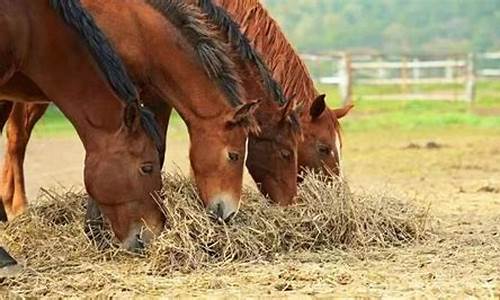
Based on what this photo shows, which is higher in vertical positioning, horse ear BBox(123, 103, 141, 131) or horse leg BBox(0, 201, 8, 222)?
horse ear BBox(123, 103, 141, 131)

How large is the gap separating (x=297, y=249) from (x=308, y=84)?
181 centimetres

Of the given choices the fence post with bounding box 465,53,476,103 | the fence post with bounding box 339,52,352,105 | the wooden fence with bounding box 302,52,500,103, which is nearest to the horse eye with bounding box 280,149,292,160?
the fence post with bounding box 339,52,352,105

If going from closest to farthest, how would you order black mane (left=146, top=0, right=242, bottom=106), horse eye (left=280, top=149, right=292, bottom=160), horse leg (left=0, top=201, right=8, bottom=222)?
black mane (left=146, top=0, right=242, bottom=106) < horse eye (left=280, top=149, right=292, bottom=160) < horse leg (left=0, top=201, right=8, bottom=222)

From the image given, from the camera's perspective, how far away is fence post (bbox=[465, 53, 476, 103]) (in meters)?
22.7

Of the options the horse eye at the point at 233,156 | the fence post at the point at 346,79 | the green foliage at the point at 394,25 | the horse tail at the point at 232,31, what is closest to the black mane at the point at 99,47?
the horse eye at the point at 233,156

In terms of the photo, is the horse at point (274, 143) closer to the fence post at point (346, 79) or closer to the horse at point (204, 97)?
the horse at point (204, 97)

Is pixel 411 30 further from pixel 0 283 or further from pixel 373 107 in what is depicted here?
pixel 0 283

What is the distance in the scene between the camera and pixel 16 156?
313 inches

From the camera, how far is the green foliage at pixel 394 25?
55.8m

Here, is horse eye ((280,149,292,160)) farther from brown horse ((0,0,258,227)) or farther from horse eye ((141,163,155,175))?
horse eye ((141,163,155,175))

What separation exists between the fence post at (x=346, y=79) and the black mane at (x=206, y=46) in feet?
54.0

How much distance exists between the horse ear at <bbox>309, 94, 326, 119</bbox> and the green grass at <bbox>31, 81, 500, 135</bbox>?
381 inches

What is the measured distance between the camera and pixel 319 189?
6.16 meters

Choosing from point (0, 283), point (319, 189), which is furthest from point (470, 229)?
point (0, 283)
